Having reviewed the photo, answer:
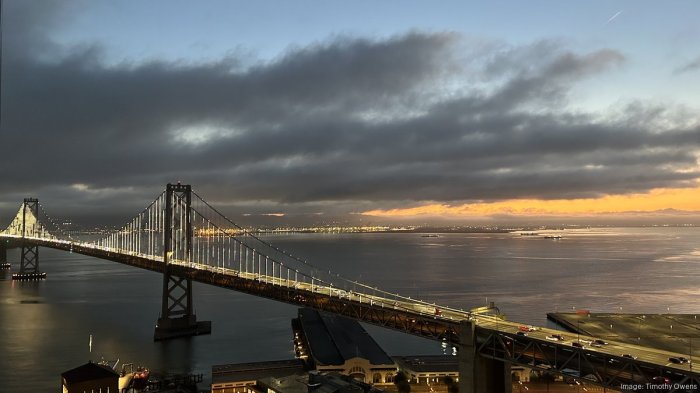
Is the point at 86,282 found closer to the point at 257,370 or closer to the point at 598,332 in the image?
the point at 257,370

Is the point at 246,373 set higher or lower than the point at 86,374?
lower

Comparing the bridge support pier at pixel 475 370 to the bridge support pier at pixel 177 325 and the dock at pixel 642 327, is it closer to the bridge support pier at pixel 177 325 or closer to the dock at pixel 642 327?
the dock at pixel 642 327

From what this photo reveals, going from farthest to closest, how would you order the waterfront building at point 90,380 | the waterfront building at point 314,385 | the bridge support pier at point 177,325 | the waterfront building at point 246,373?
the bridge support pier at point 177,325 → the waterfront building at point 246,373 → the waterfront building at point 90,380 → the waterfront building at point 314,385

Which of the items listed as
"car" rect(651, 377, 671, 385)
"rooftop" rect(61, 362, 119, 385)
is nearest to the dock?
"car" rect(651, 377, 671, 385)

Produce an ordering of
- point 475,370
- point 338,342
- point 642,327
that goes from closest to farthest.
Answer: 1. point 475,370
2. point 338,342
3. point 642,327

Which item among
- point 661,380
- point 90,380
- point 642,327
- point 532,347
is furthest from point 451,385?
point 642,327

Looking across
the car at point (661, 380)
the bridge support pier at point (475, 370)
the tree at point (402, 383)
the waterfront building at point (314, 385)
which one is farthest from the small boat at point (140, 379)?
the car at point (661, 380)

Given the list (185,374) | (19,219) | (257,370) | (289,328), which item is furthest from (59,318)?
(19,219)

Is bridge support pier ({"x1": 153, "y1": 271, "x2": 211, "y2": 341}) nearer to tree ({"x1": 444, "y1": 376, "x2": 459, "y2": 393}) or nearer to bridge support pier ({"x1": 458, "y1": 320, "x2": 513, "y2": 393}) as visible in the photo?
tree ({"x1": 444, "y1": 376, "x2": 459, "y2": 393})

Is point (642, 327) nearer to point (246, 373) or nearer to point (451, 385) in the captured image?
point (451, 385)
